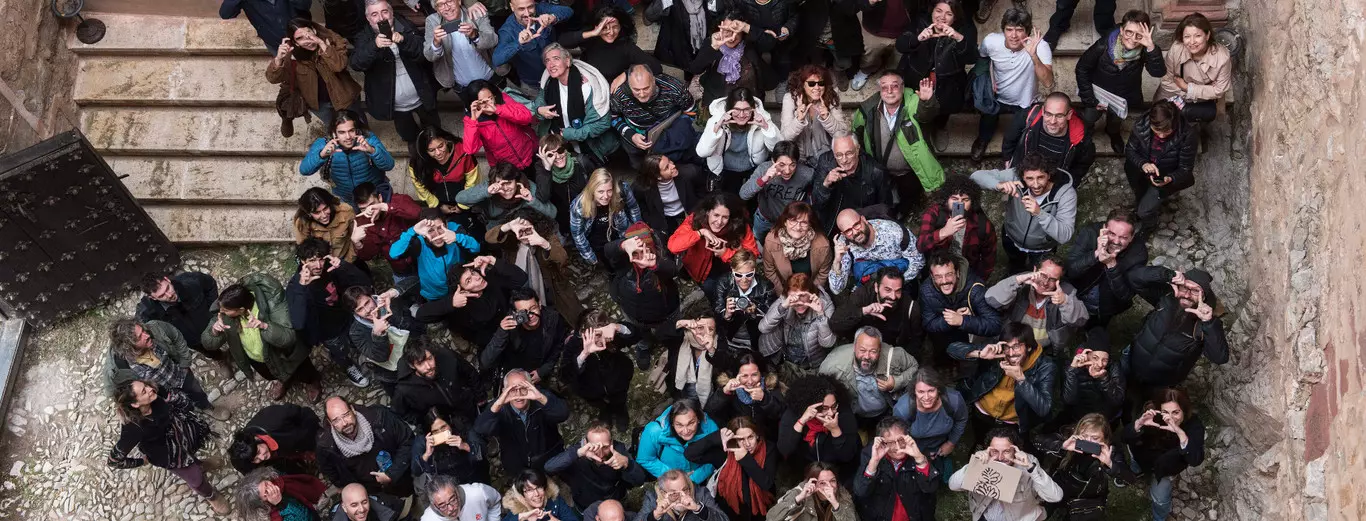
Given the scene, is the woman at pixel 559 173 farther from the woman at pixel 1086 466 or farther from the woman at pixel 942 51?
the woman at pixel 1086 466

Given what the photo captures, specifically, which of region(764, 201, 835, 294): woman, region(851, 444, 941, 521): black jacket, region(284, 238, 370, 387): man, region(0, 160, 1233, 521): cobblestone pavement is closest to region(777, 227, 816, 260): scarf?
region(764, 201, 835, 294): woman

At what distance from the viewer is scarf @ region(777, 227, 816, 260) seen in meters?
10.4

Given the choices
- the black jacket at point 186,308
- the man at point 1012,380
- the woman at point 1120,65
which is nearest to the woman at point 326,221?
the black jacket at point 186,308

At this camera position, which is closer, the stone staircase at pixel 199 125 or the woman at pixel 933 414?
the woman at pixel 933 414

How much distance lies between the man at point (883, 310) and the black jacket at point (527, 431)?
192 cm

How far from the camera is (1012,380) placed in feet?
33.2

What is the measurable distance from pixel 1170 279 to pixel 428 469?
4853 millimetres

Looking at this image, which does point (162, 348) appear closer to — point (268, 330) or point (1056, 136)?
point (268, 330)

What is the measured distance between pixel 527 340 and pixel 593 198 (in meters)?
1.10

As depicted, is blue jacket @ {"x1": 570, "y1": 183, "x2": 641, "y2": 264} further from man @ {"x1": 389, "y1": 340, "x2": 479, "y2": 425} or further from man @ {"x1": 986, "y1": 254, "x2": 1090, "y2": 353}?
A: man @ {"x1": 986, "y1": 254, "x2": 1090, "y2": 353}

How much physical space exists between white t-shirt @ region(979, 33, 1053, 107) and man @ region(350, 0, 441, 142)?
13.6 feet

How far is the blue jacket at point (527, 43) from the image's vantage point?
11594mm

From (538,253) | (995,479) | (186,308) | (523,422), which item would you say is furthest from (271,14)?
(995,479)

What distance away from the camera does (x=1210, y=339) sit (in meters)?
9.66
